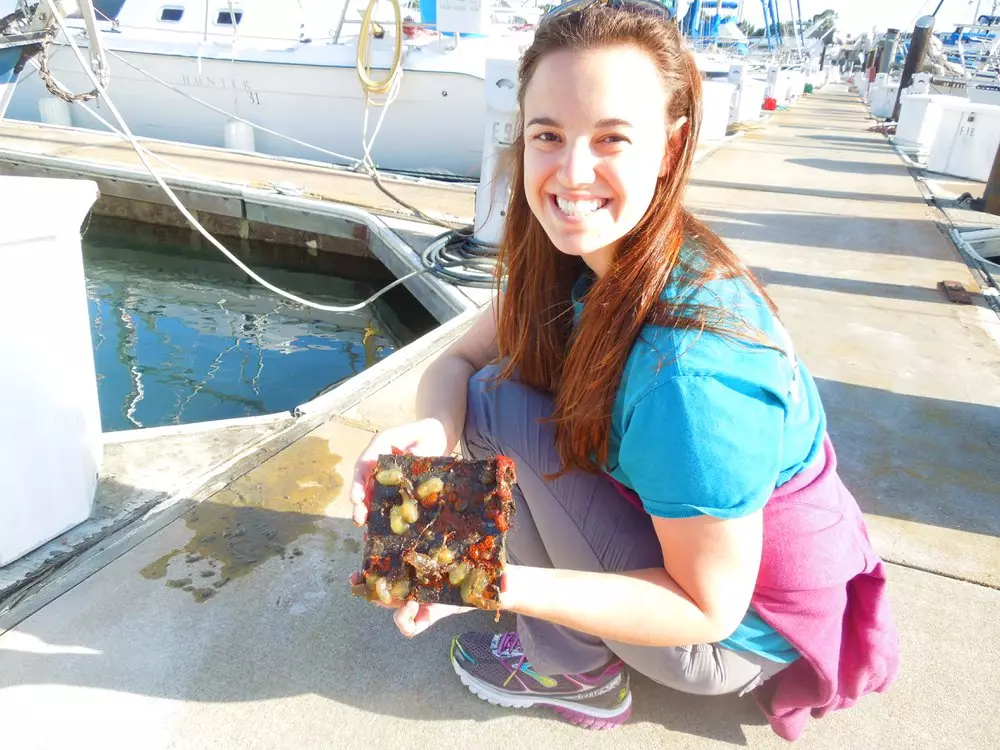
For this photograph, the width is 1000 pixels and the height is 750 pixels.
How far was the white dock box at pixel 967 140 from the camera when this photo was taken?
407 inches

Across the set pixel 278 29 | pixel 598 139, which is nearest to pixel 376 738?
pixel 598 139

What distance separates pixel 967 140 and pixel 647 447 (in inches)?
476

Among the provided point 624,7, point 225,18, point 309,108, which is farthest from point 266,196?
point 225,18

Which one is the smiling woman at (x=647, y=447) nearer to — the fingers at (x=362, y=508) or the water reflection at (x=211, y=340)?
the fingers at (x=362, y=508)

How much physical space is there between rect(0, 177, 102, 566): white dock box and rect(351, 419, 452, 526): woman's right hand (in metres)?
1.00

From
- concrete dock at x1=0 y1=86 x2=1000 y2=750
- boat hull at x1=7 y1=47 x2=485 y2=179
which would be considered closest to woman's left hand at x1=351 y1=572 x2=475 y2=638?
concrete dock at x1=0 y1=86 x2=1000 y2=750

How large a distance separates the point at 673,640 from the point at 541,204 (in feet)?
2.81

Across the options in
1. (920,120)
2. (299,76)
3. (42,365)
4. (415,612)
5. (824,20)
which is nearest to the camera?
(415,612)

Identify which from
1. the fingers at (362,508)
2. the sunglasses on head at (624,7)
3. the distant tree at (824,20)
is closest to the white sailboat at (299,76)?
the sunglasses on head at (624,7)

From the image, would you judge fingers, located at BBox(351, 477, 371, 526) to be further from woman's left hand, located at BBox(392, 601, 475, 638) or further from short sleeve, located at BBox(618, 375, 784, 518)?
short sleeve, located at BBox(618, 375, 784, 518)

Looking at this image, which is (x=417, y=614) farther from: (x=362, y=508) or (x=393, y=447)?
(x=393, y=447)

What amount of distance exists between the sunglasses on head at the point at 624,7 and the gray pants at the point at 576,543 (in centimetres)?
82

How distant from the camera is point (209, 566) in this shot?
→ 6.88 feet

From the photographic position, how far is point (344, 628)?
75.6 inches
